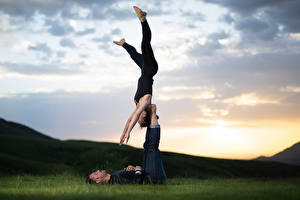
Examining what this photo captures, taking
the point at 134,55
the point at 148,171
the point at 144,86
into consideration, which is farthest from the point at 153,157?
the point at 134,55

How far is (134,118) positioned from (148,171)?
1503 millimetres

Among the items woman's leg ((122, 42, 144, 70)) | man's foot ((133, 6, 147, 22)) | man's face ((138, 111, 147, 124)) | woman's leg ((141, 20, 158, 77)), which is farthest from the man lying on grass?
man's foot ((133, 6, 147, 22))

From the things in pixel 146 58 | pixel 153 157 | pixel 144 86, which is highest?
pixel 146 58

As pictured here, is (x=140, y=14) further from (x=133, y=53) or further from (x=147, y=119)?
(x=147, y=119)

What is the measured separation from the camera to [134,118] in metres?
9.40

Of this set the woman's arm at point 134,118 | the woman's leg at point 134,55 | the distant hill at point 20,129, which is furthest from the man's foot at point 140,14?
the distant hill at point 20,129

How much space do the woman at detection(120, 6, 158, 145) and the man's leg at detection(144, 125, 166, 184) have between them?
340 millimetres

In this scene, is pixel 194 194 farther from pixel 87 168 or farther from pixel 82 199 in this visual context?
pixel 87 168

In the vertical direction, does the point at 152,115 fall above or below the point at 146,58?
below

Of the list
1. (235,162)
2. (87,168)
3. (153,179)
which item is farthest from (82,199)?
(235,162)

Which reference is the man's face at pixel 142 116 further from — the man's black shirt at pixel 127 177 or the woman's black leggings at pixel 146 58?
the man's black shirt at pixel 127 177

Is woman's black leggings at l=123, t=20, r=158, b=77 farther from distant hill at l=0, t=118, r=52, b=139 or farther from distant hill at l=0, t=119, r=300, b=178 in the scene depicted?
distant hill at l=0, t=118, r=52, b=139

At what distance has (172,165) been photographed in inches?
1228

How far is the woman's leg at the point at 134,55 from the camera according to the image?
10619 mm
